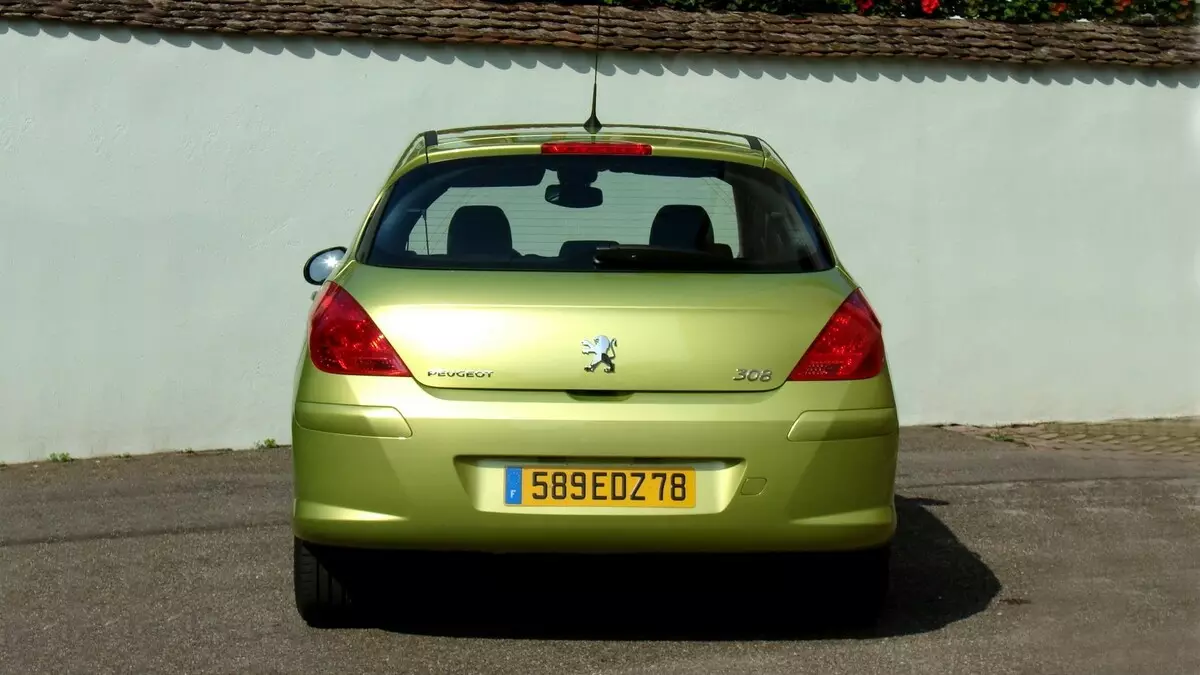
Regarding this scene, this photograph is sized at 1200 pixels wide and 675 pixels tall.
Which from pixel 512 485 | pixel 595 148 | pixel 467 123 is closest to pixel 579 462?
pixel 512 485

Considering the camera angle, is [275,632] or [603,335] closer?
[603,335]

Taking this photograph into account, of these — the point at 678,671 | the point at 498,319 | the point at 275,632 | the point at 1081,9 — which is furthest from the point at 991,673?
the point at 1081,9

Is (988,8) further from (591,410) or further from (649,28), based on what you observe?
(591,410)

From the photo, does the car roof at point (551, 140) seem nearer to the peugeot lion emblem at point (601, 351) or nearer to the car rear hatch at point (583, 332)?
the car rear hatch at point (583, 332)

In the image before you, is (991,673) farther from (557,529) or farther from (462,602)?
(462,602)

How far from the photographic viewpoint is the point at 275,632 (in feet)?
19.7

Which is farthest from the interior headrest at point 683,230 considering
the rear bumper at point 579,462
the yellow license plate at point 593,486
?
the yellow license plate at point 593,486

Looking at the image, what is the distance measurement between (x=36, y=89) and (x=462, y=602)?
556cm

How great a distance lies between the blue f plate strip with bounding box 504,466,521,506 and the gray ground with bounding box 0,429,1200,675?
0.50 meters

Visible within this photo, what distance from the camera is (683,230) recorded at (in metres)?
5.97

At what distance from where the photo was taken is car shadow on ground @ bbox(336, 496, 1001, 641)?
19.7 feet

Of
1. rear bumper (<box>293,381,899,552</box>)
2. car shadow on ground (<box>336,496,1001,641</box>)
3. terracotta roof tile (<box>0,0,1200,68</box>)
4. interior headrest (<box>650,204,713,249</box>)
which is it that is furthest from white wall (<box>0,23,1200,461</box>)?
rear bumper (<box>293,381,899,552</box>)

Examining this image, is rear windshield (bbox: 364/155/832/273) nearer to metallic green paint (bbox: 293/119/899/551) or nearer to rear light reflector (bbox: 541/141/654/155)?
rear light reflector (bbox: 541/141/654/155)

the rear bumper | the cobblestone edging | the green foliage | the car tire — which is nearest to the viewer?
the rear bumper
